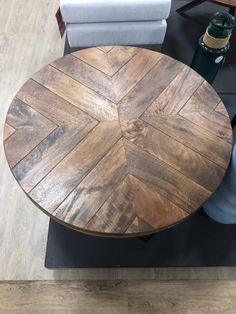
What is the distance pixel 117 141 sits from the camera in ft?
3.28

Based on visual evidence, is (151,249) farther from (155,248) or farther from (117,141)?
(117,141)

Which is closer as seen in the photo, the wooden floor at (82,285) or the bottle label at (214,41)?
the wooden floor at (82,285)

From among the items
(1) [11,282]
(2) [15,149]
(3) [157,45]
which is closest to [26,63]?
(3) [157,45]

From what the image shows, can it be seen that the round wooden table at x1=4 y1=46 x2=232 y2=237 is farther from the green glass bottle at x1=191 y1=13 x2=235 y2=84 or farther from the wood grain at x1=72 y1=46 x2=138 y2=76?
the green glass bottle at x1=191 y1=13 x2=235 y2=84

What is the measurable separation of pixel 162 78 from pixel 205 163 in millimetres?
406

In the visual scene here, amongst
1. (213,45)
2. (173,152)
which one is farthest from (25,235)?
(213,45)

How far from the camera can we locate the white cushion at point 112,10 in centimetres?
163

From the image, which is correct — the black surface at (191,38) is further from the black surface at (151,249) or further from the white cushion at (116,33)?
the black surface at (151,249)

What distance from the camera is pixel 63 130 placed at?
3.35 ft

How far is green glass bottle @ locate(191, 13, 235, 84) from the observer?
1300 mm

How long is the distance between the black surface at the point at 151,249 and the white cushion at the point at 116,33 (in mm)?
1187

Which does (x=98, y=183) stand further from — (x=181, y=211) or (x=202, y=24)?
(x=202, y=24)

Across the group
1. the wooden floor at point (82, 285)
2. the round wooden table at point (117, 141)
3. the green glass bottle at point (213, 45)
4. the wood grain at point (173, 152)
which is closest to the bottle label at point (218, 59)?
the green glass bottle at point (213, 45)

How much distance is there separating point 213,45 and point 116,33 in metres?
0.67
